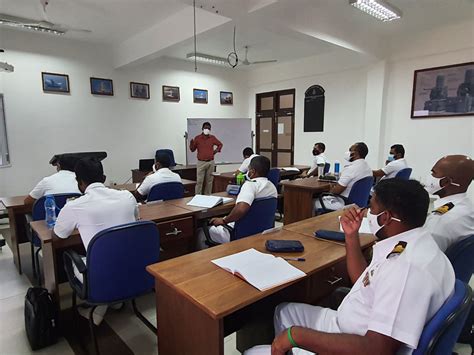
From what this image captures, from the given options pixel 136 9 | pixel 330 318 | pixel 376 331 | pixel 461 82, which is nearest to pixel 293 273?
pixel 330 318

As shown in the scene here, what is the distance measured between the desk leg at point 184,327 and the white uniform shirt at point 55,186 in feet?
6.01

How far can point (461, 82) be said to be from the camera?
16.5 feet

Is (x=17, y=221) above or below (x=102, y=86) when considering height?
below

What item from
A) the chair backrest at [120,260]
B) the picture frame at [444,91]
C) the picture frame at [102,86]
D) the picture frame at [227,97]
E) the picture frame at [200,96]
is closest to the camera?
the chair backrest at [120,260]

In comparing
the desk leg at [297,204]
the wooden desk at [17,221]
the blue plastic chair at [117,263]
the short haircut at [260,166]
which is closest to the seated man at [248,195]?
the short haircut at [260,166]

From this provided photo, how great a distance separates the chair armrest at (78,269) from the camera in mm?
1625

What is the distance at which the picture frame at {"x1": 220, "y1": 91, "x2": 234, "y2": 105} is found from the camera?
7818 mm

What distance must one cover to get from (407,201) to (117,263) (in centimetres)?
146

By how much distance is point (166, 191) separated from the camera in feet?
9.95

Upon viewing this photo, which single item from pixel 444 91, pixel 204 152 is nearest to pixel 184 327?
pixel 204 152

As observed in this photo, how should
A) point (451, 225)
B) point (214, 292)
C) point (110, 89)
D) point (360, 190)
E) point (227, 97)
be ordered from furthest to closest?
point (227, 97) → point (110, 89) → point (360, 190) → point (451, 225) → point (214, 292)

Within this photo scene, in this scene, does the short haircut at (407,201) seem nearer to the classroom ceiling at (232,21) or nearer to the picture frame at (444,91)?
the classroom ceiling at (232,21)

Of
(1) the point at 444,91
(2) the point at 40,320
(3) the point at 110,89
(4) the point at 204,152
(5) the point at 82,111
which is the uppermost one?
(3) the point at 110,89

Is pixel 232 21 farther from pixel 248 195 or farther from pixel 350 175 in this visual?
pixel 248 195
